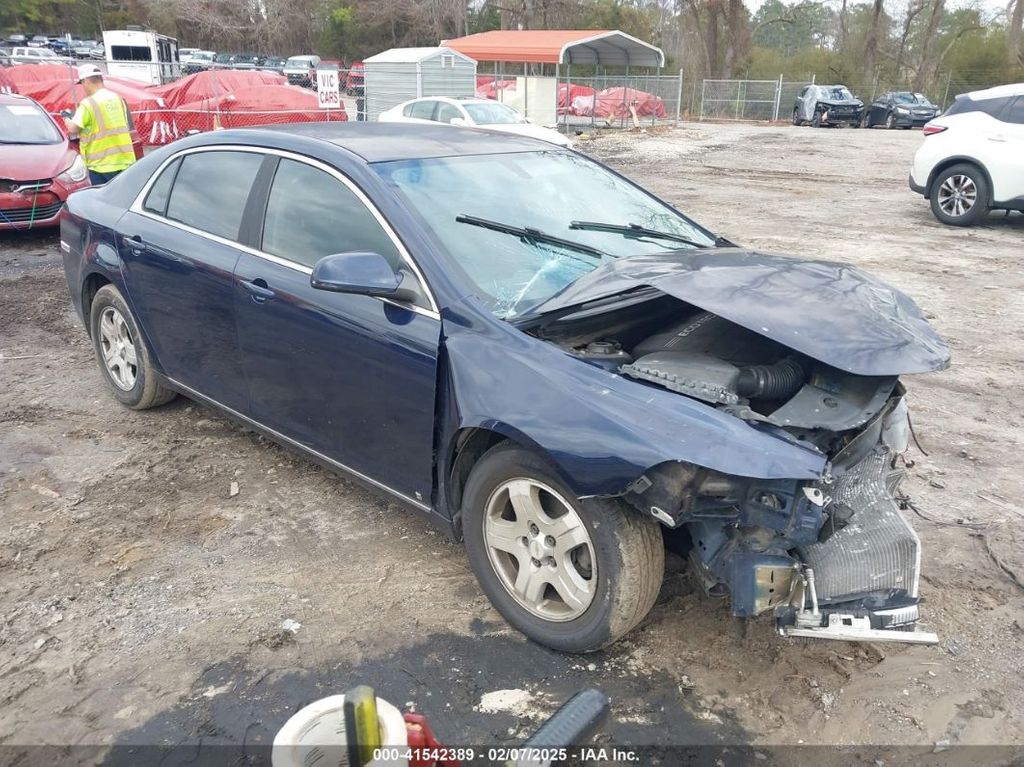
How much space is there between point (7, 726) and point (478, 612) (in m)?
1.58

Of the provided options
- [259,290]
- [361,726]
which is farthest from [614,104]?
[361,726]

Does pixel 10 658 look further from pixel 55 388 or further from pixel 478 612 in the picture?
pixel 55 388

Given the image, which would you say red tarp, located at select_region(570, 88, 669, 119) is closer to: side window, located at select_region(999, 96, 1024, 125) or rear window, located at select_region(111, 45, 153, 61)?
side window, located at select_region(999, 96, 1024, 125)

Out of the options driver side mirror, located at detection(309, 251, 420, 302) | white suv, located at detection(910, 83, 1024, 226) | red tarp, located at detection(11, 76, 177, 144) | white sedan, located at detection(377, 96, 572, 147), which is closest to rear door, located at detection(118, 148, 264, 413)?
driver side mirror, located at detection(309, 251, 420, 302)

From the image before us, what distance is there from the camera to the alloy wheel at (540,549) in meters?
2.71

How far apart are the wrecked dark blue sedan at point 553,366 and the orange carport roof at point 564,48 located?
25101mm

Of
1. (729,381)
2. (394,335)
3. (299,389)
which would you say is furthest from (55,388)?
(729,381)

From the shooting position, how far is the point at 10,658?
9.41 feet

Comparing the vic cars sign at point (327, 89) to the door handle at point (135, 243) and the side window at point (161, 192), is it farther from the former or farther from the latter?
the door handle at point (135, 243)

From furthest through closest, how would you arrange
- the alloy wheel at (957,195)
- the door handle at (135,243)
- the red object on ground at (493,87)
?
the red object on ground at (493,87) → the alloy wheel at (957,195) → the door handle at (135,243)

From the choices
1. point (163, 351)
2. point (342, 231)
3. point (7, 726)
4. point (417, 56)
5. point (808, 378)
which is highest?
point (417, 56)

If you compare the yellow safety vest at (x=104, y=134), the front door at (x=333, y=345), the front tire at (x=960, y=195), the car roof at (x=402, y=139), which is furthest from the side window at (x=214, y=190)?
the front tire at (x=960, y=195)

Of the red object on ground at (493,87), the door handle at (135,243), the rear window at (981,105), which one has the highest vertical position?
the red object on ground at (493,87)

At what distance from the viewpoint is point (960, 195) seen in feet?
36.5
